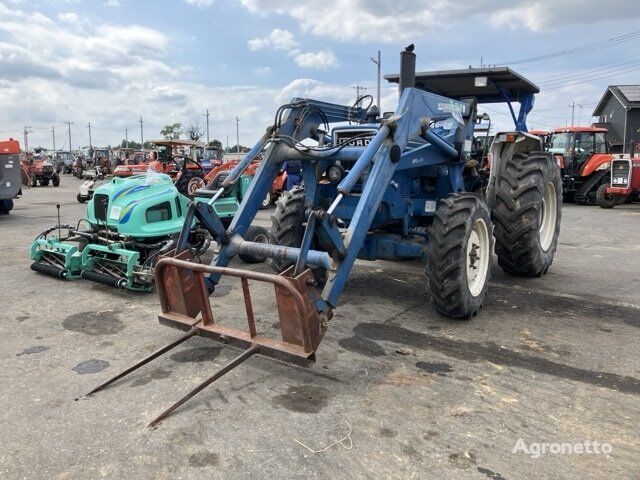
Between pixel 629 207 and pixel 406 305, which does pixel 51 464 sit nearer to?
pixel 406 305

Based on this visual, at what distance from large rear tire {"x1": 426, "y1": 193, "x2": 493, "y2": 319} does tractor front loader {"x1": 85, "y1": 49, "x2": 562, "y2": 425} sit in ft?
0.04

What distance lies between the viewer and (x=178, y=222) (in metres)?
6.95

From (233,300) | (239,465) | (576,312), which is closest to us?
(239,465)

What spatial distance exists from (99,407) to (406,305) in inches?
129

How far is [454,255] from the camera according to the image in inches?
183

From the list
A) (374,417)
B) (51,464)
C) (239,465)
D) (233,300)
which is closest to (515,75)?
(233,300)

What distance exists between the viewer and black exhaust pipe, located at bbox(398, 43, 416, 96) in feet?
17.0

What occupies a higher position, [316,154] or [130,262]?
[316,154]

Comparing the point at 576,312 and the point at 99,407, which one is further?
the point at 576,312

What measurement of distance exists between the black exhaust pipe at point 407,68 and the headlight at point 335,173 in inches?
39.8

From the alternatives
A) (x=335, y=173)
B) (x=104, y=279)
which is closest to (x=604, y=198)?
(x=335, y=173)

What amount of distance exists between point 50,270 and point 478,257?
5248 mm

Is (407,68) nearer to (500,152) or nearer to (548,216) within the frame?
(500,152)

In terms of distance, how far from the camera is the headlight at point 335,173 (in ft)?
17.9
